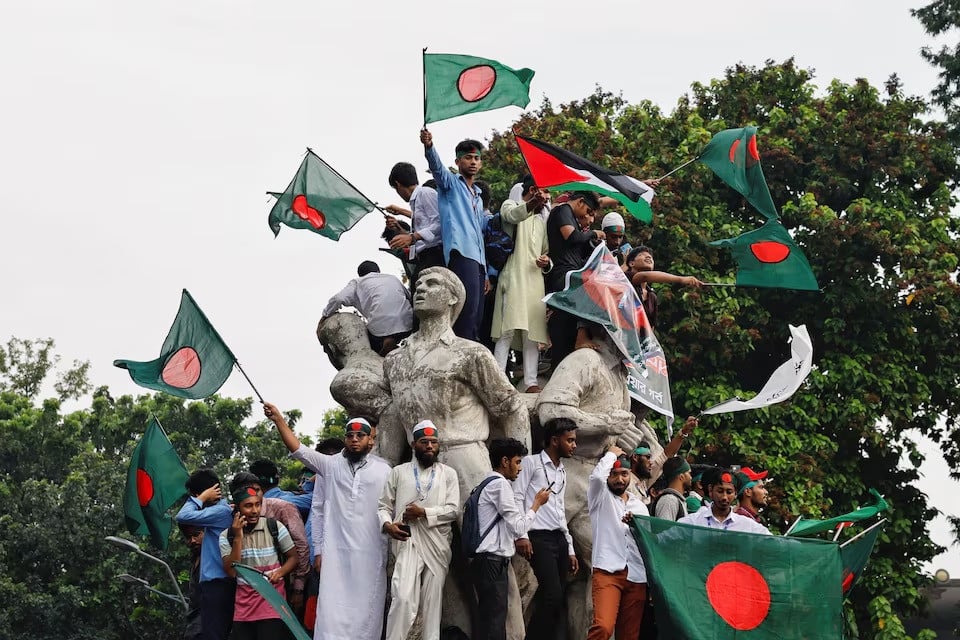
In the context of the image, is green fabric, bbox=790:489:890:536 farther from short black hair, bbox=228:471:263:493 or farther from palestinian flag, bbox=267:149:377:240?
palestinian flag, bbox=267:149:377:240

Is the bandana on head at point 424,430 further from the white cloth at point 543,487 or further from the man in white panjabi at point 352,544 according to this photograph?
the white cloth at point 543,487

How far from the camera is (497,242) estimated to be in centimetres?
1383

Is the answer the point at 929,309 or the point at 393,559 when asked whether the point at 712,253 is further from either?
the point at 393,559

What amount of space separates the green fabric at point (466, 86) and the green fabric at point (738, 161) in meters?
3.04

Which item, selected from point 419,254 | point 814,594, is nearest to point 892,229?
point 419,254

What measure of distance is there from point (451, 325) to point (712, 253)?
12.9 m

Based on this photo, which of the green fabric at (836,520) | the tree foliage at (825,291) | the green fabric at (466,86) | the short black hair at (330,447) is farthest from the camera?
the tree foliage at (825,291)

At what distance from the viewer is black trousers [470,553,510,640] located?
10.8 m

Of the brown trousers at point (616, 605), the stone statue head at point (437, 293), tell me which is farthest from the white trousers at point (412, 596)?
the stone statue head at point (437, 293)

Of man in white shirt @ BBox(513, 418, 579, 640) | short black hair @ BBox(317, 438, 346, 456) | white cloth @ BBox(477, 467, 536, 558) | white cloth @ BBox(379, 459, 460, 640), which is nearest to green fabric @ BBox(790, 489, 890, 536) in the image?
man in white shirt @ BBox(513, 418, 579, 640)

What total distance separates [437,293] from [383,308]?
1171mm

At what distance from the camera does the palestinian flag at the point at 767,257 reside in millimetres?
16656

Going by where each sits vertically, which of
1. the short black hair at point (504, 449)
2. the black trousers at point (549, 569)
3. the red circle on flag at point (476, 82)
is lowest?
the black trousers at point (549, 569)

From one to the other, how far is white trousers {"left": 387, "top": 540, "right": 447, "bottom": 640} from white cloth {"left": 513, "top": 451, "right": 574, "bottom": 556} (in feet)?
3.05
